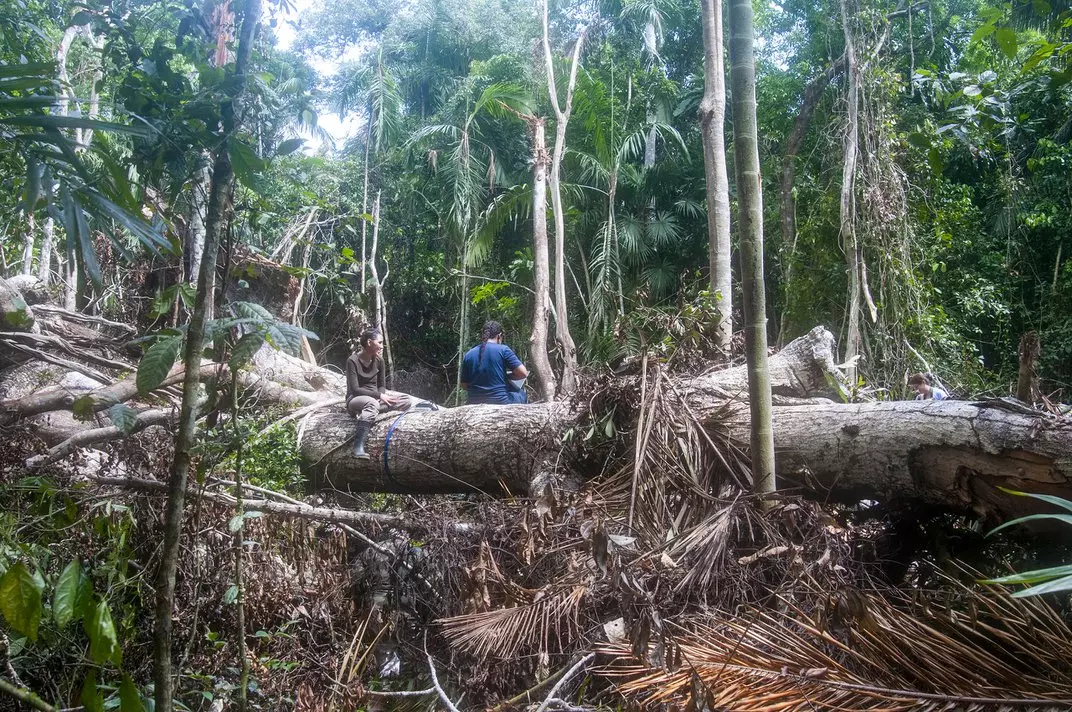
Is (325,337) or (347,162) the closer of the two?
(325,337)

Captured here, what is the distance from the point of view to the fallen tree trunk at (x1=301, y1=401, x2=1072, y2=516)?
3477mm

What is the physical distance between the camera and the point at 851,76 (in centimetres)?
1090

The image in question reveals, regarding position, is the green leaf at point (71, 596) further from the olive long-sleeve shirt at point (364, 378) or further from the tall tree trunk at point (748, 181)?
the olive long-sleeve shirt at point (364, 378)

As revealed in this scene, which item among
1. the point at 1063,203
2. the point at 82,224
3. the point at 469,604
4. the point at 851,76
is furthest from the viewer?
the point at 1063,203

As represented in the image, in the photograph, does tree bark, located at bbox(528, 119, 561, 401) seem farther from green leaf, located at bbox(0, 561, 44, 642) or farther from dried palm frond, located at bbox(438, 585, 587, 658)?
green leaf, located at bbox(0, 561, 44, 642)

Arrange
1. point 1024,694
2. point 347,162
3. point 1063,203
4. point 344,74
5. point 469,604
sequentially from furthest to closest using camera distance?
point 344,74 → point 347,162 → point 1063,203 → point 469,604 → point 1024,694

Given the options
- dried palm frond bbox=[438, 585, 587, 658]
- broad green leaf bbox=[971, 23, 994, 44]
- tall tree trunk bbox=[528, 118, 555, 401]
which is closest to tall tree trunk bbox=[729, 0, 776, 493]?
broad green leaf bbox=[971, 23, 994, 44]

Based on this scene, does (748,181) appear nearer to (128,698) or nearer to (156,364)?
→ (156,364)

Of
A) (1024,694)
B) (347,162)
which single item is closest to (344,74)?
(347,162)

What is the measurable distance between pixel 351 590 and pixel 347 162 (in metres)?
14.6

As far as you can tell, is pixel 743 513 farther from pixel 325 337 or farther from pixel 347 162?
pixel 347 162

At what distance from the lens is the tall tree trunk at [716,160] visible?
6.94 meters

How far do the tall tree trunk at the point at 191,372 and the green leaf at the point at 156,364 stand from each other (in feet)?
0.15

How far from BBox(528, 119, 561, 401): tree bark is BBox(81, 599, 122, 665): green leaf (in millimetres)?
7994
